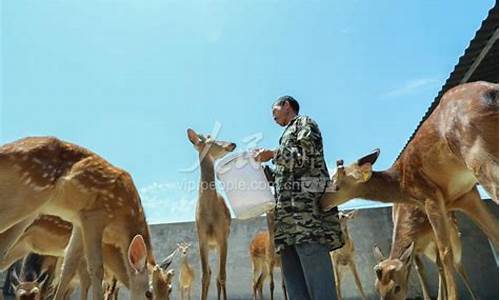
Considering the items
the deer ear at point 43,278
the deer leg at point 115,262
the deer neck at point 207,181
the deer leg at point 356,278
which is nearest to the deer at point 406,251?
the deer leg at point 356,278

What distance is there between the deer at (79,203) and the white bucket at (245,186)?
1.12 metres

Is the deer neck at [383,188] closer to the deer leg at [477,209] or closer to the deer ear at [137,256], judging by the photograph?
the deer leg at [477,209]

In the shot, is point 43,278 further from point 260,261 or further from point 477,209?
point 477,209

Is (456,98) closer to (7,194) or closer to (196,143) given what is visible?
(196,143)

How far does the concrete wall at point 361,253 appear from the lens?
811cm

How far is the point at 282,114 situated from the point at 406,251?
3028mm

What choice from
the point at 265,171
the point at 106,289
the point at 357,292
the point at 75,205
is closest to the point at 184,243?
the point at 106,289

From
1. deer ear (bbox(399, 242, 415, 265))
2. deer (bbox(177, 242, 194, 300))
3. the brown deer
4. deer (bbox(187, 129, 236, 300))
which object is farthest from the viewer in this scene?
deer (bbox(177, 242, 194, 300))

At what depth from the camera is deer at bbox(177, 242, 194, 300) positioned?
891cm

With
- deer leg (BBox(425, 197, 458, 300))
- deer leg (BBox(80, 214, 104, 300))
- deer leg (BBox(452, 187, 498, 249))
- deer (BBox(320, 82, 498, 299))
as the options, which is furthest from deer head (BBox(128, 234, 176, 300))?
deer leg (BBox(452, 187, 498, 249))

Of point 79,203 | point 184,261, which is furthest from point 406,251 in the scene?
point 184,261

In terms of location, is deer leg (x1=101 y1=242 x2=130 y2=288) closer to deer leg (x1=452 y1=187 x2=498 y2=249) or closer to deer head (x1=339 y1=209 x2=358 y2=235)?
deer leg (x1=452 y1=187 x2=498 y2=249)

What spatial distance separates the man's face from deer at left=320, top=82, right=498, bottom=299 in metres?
0.63

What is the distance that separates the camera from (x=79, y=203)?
4.62 m
